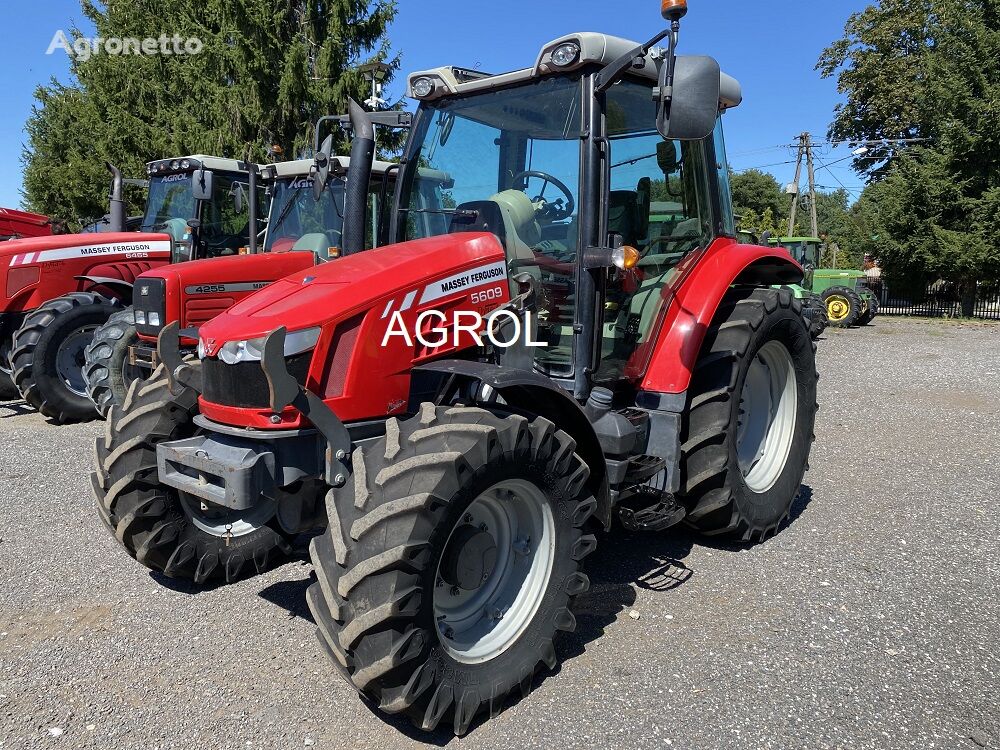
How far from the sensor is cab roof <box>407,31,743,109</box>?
3162 millimetres

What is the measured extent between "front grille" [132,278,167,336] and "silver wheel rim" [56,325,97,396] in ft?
3.97

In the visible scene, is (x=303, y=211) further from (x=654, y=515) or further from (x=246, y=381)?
A: (x=654, y=515)

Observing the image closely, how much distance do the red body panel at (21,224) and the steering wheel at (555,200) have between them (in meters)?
14.7

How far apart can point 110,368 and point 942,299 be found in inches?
908

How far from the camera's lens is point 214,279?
20.5 ft

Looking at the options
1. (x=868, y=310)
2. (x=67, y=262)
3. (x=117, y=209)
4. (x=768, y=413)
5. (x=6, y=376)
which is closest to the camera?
(x=768, y=413)

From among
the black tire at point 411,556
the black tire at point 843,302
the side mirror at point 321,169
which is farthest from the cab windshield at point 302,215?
the black tire at point 843,302

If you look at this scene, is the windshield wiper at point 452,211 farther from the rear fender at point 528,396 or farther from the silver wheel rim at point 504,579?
the silver wheel rim at point 504,579

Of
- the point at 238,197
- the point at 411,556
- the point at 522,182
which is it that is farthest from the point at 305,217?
the point at 411,556

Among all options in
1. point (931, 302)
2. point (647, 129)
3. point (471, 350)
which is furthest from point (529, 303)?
point (931, 302)

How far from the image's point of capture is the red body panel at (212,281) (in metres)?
6.04

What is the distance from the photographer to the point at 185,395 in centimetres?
321

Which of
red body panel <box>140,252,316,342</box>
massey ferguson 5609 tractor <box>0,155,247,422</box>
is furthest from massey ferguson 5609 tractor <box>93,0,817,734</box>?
massey ferguson 5609 tractor <box>0,155,247,422</box>

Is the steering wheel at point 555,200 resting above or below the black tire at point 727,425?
above
